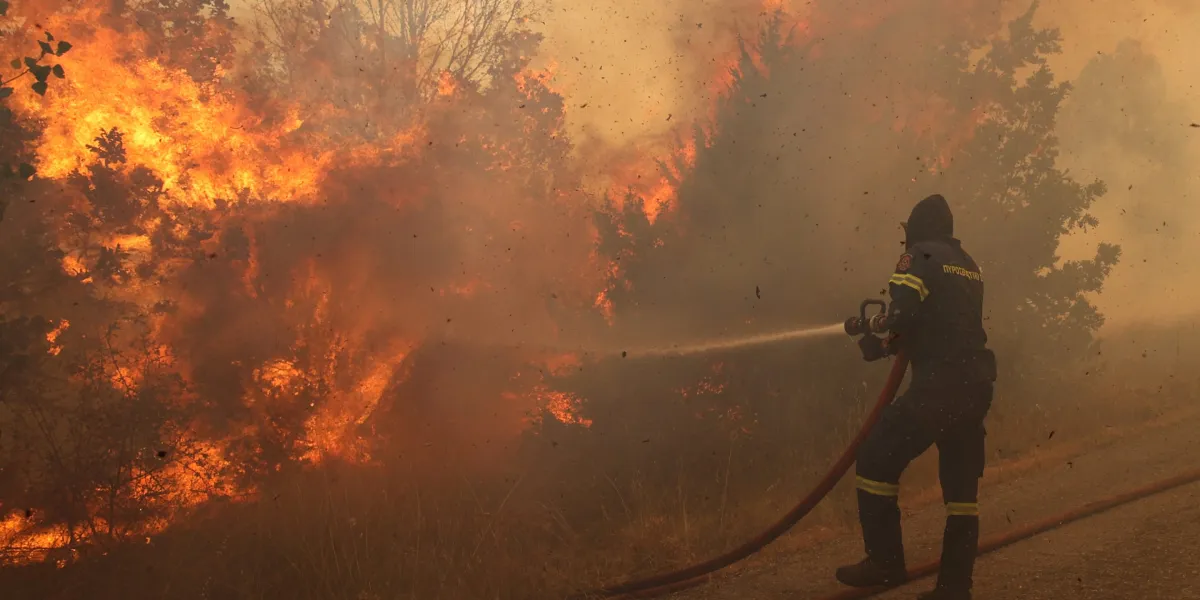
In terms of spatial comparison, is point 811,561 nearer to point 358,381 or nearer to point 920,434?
point 920,434

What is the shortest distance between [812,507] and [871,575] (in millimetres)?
674

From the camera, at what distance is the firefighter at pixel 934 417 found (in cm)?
402

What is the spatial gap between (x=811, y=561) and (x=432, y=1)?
55.6ft

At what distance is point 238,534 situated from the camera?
6137 millimetres

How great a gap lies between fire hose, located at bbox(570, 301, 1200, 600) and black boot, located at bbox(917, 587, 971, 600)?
0.98ft

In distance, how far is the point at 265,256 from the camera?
26.9 ft

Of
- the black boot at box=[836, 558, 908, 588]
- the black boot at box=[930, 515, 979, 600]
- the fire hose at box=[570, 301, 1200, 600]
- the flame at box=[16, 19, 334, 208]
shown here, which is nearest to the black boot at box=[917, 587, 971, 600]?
the black boot at box=[930, 515, 979, 600]

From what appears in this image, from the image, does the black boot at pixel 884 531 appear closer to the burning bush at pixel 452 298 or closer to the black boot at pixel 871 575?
the black boot at pixel 871 575

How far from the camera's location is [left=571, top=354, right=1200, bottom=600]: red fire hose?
14.2 ft

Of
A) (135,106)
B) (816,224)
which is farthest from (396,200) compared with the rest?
(816,224)

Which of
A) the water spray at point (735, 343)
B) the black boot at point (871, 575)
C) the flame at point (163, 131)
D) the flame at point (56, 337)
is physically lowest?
the black boot at point (871, 575)

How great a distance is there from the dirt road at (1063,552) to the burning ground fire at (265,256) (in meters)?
3.98

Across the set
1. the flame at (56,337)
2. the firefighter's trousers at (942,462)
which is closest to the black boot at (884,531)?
the firefighter's trousers at (942,462)

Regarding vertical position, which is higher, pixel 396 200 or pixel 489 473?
pixel 396 200
